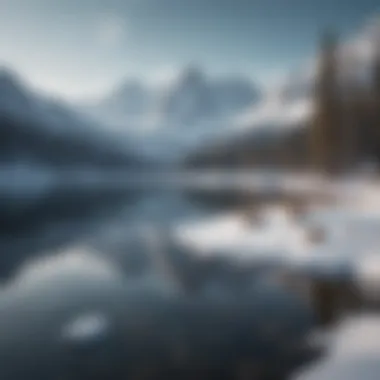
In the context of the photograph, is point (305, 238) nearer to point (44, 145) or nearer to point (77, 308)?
point (77, 308)

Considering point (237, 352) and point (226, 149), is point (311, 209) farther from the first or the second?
point (226, 149)

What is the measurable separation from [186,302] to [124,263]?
5.18 metres

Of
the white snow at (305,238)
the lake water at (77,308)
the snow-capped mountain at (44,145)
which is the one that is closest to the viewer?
the lake water at (77,308)

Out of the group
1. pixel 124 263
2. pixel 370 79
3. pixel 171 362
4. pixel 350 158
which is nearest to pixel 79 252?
pixel 124 263

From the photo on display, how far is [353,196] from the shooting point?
29906mm

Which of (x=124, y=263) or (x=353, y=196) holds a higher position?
(x=353, y=196)

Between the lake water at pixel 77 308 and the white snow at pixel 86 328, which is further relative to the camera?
the white snow at pixel 86 328

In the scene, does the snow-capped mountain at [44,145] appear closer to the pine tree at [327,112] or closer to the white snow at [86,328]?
the pine tree at [327,112]

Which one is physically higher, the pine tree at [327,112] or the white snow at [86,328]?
the pine tree at [327,112]

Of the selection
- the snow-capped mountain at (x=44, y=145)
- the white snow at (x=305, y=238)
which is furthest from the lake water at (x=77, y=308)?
the snow-capped mountain at (x=44, y=145)

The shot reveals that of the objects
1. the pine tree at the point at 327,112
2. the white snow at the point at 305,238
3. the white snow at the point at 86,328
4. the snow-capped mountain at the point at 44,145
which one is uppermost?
the snow-capped mountain at the point at 44,145

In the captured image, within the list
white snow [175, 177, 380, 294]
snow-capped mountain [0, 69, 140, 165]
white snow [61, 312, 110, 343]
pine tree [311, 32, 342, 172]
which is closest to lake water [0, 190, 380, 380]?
white snow [61, 312, 110, 343]

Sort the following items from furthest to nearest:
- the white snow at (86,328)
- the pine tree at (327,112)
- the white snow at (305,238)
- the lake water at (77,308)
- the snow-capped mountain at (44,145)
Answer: the snow-capped mountain at (44,145) → the pine tree at (327,112) → the white snow at (305,238) → the white snow at (86,328) → the lake water at (77,308)

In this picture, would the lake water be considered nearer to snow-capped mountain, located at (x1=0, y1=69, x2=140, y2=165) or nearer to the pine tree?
the pine tree
